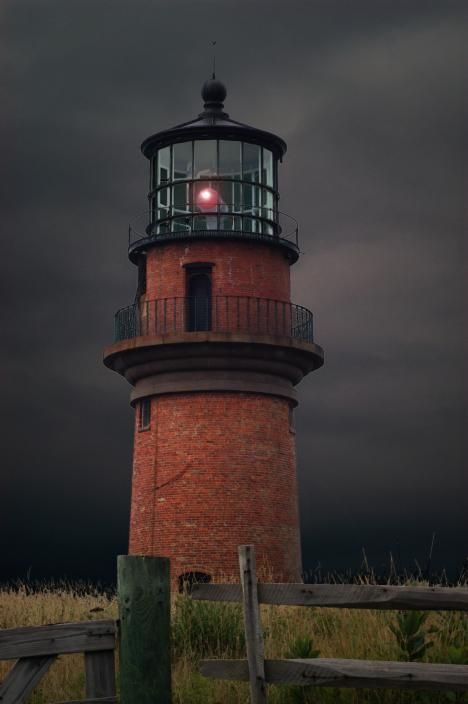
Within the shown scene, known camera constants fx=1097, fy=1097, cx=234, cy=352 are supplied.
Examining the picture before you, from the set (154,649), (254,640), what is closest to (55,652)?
(154,649)

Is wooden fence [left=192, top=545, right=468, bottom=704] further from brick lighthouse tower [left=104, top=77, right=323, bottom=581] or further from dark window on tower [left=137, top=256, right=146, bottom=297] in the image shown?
dark window on tower [left=137, top=256, right=146, bottom=297]

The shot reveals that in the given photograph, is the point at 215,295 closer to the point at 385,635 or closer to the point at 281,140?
the point at 281,140

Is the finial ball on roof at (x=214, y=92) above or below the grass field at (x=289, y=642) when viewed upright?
above

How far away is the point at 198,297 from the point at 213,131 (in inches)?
174

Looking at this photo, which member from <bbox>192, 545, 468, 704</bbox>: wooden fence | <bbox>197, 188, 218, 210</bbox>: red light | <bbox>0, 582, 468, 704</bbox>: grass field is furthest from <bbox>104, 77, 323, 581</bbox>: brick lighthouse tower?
<bbox>192, 545, 468, 704</bbox>: wooden fence

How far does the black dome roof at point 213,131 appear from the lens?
95.6ft

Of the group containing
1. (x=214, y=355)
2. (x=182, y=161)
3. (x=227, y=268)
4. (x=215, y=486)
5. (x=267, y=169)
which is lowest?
(x=215, y=486)

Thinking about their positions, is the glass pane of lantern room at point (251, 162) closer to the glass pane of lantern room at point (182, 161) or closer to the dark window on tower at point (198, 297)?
the glass pane of lantern room at point (182, 161)

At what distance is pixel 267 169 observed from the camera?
2964 cm

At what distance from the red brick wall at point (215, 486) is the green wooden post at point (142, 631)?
56.3 feet

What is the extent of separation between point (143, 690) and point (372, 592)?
2.14m

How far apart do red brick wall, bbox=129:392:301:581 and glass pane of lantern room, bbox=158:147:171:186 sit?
5.96m

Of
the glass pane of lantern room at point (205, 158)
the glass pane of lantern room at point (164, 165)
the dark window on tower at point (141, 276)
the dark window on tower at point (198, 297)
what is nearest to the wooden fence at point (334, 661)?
the dark window on tower at point (198, 297)

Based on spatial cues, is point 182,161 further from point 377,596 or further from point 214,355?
point 377,596
